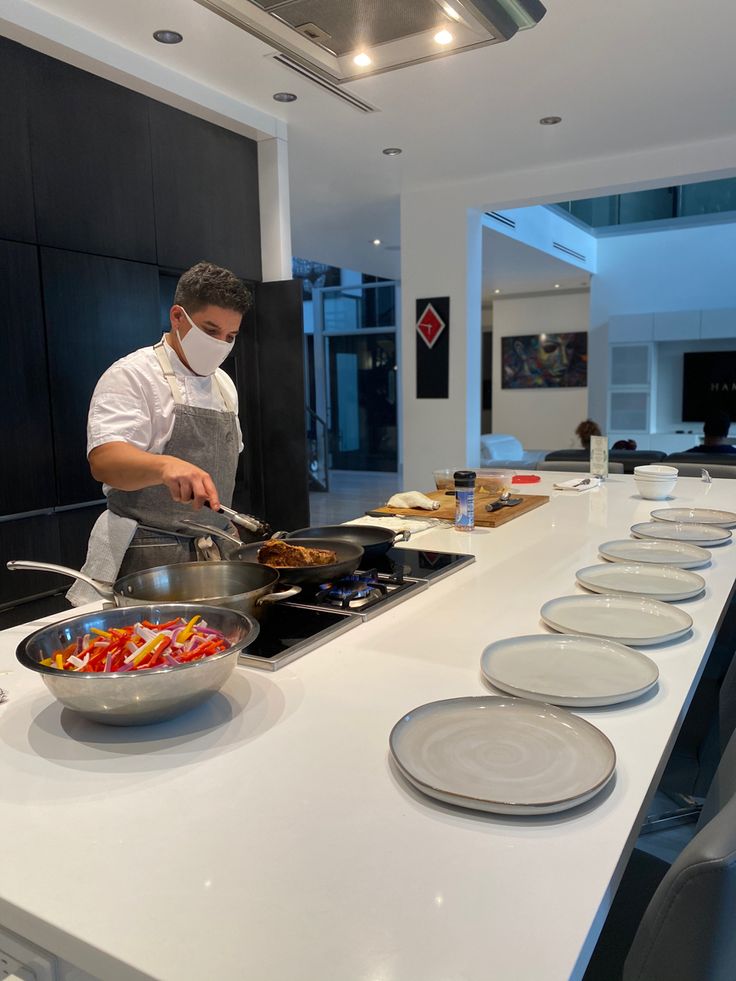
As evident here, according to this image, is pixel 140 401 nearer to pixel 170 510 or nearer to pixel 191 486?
pixel 170 510

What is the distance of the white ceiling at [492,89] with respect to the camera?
2.99 metres

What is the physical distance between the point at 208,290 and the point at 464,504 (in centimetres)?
90

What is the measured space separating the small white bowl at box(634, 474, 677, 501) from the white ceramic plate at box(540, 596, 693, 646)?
144cm

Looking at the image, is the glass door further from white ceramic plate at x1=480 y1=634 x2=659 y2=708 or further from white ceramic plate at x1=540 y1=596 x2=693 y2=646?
white ceramic plate at x1=480 y1=634 x2=659 y2=708

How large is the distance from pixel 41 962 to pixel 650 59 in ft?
13.0

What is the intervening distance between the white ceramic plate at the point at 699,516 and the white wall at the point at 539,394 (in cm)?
845


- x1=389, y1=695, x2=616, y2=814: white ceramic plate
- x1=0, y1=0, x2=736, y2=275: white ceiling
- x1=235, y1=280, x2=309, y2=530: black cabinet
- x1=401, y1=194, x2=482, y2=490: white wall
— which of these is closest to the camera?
x1=389, y1=695, x2=616, y2=814: white ceramic plate

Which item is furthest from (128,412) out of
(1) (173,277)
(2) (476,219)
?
(2) (476,219)

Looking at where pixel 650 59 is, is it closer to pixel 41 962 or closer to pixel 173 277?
pixel 173 277

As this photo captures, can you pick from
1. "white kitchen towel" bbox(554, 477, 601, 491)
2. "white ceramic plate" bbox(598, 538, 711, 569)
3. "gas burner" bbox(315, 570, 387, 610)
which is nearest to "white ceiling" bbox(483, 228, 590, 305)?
"white kitchen towel" bbox(554, 477, 601, 491)

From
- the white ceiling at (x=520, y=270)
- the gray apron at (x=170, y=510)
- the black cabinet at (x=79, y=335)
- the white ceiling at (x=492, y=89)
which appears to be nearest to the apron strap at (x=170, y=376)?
the gray apron at (x=170, y=510)

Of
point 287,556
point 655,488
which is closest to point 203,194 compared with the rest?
point 655,488

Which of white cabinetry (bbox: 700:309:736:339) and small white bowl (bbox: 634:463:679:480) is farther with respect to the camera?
white cabinetry (bbox: 700:309:736:339)

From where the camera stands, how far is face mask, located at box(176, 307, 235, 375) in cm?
180
